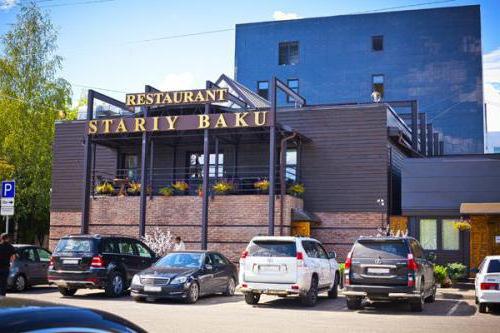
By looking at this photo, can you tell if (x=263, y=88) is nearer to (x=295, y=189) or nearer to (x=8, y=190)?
(x=295, y=189)

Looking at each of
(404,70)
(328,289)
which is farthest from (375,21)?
(328,289)

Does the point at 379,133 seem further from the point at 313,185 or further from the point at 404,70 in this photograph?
the point at 404,70

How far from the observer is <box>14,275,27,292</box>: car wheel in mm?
19281

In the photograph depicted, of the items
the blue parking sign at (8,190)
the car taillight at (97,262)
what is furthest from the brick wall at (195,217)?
the car taillight at (97,262)

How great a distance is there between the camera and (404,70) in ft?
148

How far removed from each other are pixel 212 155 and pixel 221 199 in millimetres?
3909

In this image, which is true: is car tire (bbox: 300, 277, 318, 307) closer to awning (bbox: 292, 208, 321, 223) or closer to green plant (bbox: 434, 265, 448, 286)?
green plant (bbox: 434, 265, 448, 286)

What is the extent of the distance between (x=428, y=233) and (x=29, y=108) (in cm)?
2414

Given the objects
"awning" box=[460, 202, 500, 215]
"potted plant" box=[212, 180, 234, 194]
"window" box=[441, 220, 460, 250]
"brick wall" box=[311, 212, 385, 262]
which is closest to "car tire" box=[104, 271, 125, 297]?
"potted plant" box=[212, 180, 234, 194]

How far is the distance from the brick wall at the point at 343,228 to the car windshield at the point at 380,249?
9246 millimetres

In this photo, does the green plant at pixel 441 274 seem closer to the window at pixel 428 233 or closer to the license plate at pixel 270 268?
the window at pixel 428 233

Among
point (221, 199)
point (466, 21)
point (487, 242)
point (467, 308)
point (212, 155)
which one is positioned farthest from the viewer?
point (466, 21)

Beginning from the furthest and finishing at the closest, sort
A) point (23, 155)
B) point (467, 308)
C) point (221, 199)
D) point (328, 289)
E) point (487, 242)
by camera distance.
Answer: point (23, 155) → point (221, 199) → point (487, 242) → point (328, 289) → point (467, 308)

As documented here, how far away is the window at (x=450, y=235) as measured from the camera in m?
24.2
